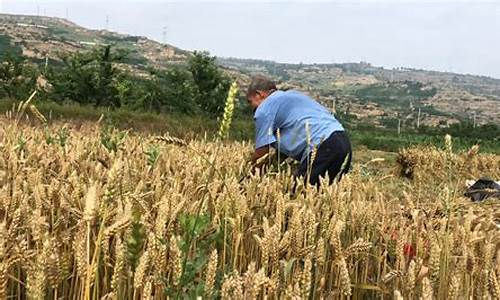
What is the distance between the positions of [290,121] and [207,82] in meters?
28.9

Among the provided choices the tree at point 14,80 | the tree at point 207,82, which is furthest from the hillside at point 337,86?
the tree at point 207,82

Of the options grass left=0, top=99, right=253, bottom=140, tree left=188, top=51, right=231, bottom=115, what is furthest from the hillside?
grass left=0, top=99, right=253, bottom=140

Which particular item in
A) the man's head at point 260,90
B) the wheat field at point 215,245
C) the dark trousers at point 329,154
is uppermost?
the man's head at point 260,90

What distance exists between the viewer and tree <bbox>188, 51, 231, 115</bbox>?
106 ft

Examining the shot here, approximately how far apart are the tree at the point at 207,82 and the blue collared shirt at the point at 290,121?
26.9 metres

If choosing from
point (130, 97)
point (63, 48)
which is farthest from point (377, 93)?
point (130, 97)

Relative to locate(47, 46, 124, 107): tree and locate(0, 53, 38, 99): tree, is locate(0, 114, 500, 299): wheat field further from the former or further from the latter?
locate(0, 53, 38, 99): tree

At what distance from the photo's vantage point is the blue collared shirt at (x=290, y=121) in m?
4.81

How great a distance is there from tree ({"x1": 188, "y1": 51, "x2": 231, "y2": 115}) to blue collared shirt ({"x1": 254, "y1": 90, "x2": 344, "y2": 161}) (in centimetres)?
2689

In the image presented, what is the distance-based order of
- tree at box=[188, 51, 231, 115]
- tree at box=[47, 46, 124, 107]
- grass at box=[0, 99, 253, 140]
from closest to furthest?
grass at box=[0, 99, 253, 140] < tree at box=[47, 46, 124, 107] < tree at box=[188, 51, 231, 115]

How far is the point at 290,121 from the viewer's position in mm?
4941

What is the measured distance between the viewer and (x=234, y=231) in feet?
6.59

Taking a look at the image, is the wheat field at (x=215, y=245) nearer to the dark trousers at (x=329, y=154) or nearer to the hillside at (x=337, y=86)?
the dark trousers at (x=329, y=154)

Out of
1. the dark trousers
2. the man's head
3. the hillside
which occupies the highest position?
the man's head
